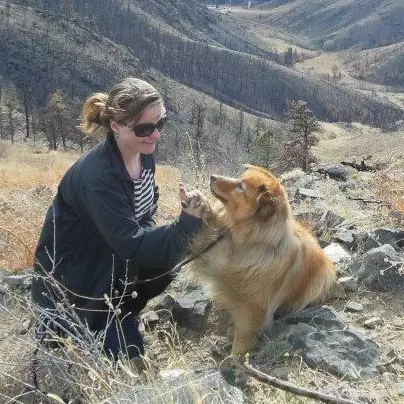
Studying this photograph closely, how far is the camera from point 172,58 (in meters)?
148

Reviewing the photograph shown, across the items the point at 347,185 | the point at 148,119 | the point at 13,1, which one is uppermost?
the point at 148,119

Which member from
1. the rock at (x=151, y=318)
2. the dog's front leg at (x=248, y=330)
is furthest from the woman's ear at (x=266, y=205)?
the rock at (x=151, y=318)

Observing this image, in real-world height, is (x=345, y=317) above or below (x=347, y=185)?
above

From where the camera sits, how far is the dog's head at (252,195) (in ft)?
11.9

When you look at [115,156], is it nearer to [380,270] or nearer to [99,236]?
[99,236]

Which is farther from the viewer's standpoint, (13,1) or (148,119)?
(13,1)

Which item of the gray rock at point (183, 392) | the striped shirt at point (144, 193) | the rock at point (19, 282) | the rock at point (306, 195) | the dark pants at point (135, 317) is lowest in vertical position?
the rock at point (19, 282)

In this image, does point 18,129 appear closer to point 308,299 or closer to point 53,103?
point 53,103

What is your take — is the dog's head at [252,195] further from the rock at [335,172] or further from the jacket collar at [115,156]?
the rock at [335,172]

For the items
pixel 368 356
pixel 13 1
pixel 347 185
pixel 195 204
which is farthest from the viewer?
pixel 13 1

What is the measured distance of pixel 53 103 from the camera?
50656mm

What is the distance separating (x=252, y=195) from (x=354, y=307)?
3.82 ft

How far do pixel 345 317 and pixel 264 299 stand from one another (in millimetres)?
623

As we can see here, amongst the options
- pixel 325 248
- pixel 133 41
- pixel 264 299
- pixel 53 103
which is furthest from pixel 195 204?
pixel 133 41
